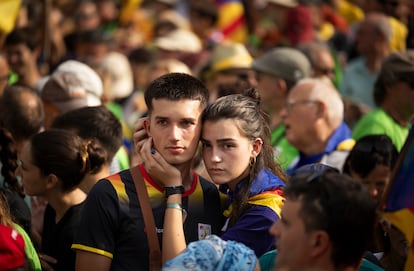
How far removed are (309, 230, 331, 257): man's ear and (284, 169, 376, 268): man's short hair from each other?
17 mm

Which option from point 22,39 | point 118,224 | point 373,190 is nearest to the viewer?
point 118,224

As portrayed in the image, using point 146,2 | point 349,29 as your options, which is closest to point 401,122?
point 349,29

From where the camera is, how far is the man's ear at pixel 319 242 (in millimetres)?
3908

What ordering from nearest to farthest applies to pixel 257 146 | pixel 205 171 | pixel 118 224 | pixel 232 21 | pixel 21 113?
1. pixel 118 224
2. pixel 257 146
3. pixel 205 171
4. pixel 21 113
5. pixel 232 21

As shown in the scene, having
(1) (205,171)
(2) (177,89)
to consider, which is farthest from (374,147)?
(2) (177,89)

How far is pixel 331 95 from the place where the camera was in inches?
306

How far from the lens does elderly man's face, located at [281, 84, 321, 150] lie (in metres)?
7.64

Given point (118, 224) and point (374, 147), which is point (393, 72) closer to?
point (374, 147)

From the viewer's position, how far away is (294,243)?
3.93m

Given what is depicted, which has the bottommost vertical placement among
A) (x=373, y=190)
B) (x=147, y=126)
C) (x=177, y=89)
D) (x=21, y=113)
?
(x=373, y=190)

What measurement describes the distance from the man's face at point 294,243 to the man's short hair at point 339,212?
0.03m

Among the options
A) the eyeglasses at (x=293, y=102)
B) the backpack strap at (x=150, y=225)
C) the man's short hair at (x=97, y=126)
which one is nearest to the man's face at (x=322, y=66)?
the eyeglasses at (x=293, y=102)

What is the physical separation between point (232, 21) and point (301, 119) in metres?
7.77

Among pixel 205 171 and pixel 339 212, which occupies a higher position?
pixel 339 212
